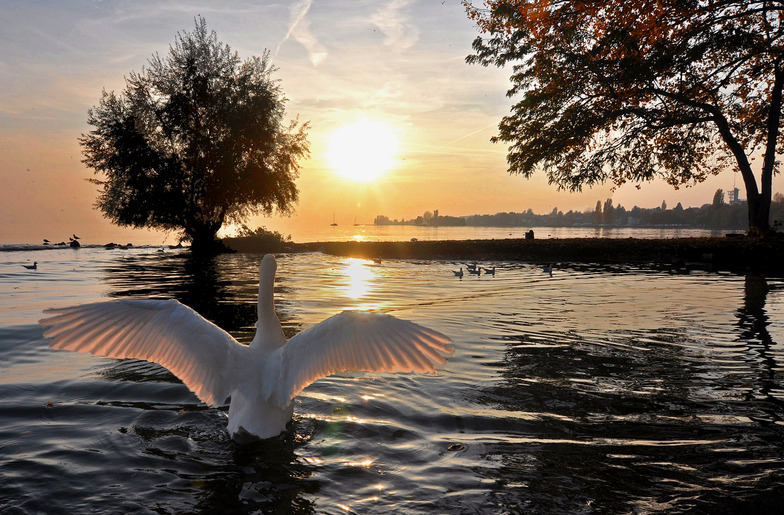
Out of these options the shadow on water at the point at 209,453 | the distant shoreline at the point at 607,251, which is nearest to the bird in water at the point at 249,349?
the shadow on water at the point at 209,453

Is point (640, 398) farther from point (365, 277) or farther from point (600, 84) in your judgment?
point (600, 84)

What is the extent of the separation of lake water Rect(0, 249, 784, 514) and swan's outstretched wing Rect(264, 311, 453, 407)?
73 cm

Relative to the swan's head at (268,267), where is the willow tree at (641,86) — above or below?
above

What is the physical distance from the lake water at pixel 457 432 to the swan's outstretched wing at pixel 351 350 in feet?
2.39

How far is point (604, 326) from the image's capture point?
417 inches

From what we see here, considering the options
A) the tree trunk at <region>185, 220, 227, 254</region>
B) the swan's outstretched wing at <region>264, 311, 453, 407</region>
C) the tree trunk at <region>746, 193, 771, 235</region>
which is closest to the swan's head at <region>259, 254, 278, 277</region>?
the swan's outstretched wing at <region>264, 311, 453, 407</region>

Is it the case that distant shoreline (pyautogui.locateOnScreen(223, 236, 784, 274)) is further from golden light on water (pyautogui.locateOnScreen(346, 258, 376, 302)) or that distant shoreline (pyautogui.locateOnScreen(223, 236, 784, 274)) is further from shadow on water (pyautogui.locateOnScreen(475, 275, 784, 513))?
shadow on water (pyautogui.locateOnScreen(475, 275, 784, 513))

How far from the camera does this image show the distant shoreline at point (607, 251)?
22.5 m

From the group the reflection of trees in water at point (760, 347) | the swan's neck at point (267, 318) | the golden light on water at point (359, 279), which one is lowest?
the reflection of trees in water at point (760, 347)

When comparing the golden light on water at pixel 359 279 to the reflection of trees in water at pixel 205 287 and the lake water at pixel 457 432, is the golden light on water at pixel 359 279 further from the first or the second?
the lake water at pixel 457 432

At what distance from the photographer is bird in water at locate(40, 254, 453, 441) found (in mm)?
4824

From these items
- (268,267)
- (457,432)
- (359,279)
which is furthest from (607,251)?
(268,267)

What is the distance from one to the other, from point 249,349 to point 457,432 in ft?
7.65

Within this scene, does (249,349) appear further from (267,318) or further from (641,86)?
(641,86)
